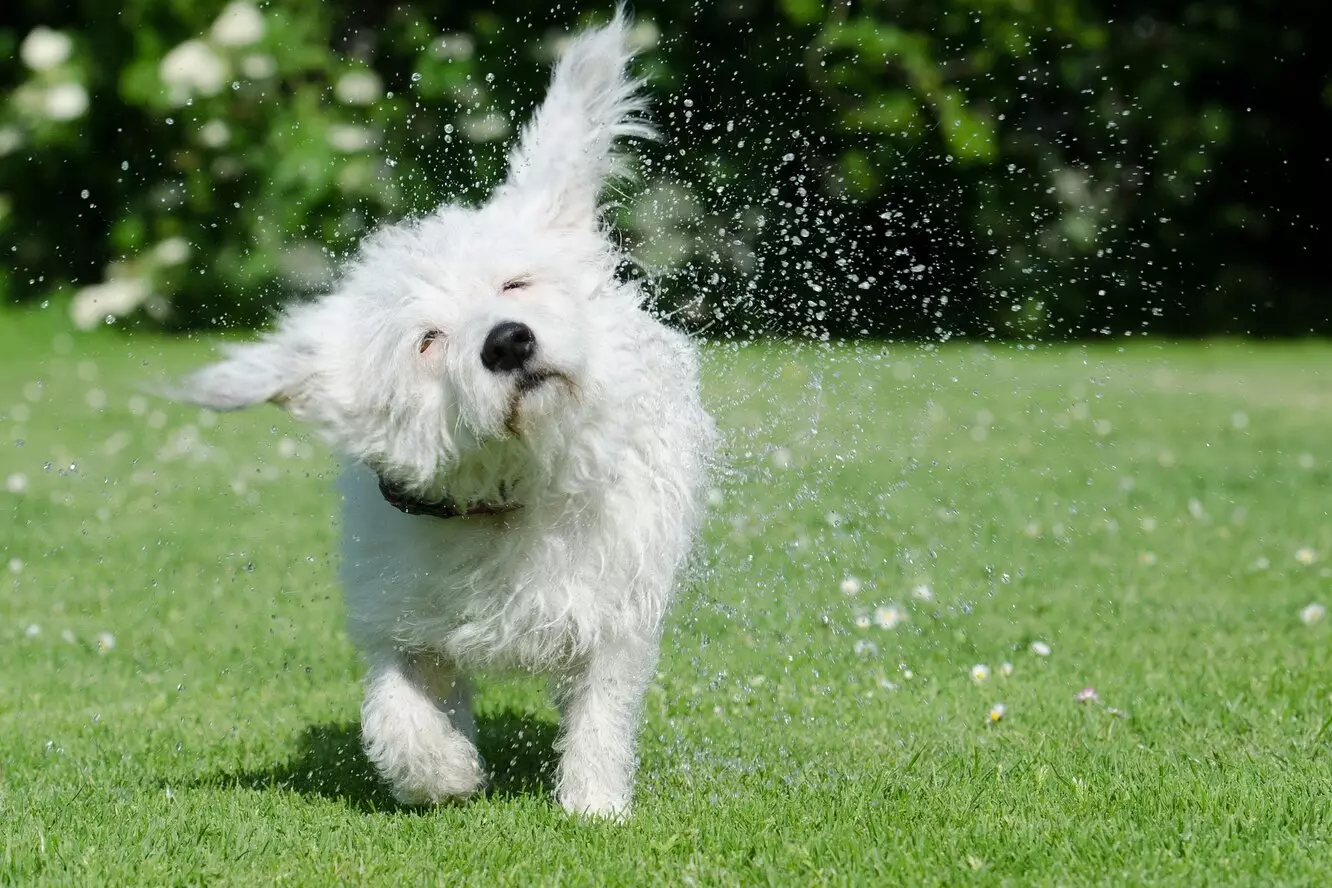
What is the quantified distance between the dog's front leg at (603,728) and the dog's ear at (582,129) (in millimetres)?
1073

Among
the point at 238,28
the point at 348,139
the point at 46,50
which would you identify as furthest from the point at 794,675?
the point at 46,50

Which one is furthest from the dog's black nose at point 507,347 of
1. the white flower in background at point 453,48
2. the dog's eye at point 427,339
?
the white flower in background at point 453,48

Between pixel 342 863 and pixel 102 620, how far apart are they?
2.77 metres

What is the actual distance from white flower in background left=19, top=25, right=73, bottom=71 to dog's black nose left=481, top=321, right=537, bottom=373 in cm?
1283

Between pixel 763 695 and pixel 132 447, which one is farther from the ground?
pixel 763 695

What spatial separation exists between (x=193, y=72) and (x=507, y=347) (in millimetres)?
11643

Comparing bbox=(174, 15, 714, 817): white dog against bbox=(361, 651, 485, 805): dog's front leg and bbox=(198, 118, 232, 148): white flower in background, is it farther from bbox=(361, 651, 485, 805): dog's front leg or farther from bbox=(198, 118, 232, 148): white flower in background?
bbox=(198, 118, 232, 148): white flower in background

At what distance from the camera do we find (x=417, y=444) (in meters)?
3.58

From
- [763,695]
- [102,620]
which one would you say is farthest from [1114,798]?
[102,620]

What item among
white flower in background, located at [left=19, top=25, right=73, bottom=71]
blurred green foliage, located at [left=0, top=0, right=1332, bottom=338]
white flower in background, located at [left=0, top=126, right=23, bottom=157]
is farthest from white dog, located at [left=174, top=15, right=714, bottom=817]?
white flower in background, located at [left=0, top=126, right=23, bottom=157]

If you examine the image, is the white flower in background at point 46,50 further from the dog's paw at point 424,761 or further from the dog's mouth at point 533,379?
the dog's mouth at point 533,379

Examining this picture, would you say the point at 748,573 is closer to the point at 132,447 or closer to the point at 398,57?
the point at 132,447

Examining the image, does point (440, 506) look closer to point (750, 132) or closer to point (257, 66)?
point (750, 132)

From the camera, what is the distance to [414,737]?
378cm
